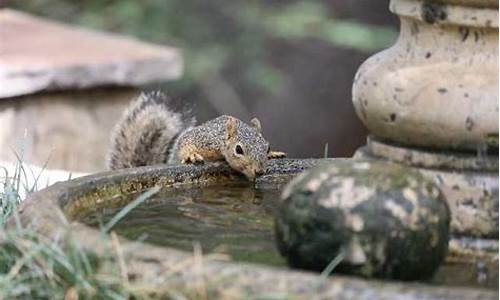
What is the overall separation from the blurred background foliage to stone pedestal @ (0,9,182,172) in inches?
97.4

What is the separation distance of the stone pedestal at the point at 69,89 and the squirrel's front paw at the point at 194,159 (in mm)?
1846

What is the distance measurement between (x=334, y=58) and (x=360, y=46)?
28.6 inches

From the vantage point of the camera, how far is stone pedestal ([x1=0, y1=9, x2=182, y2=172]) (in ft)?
18.1

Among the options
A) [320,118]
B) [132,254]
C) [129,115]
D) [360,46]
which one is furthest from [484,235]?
[320,118]

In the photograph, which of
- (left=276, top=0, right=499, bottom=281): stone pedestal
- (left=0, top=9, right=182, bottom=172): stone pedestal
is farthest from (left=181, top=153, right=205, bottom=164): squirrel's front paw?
(left=0, top=9, right=182, bottom=172): stone pedestal

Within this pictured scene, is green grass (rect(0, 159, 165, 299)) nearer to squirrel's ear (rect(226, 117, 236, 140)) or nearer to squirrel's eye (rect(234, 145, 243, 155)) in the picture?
squirrel's eye (rect(234, 145, 243, 155))

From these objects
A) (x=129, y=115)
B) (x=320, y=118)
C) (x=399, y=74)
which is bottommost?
(x=320, y=118)

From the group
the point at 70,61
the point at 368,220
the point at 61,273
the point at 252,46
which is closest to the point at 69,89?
the point at 70,61

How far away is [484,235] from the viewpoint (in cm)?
235

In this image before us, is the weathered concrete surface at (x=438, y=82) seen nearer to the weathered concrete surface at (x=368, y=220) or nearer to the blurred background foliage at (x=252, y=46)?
the weathered concrete surface at (x=368, y=220)

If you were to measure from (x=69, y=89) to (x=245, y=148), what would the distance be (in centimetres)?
251

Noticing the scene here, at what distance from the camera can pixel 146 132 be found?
4.20m

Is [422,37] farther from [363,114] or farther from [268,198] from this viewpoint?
[268,198]

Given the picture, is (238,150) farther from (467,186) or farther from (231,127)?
(467,186)
